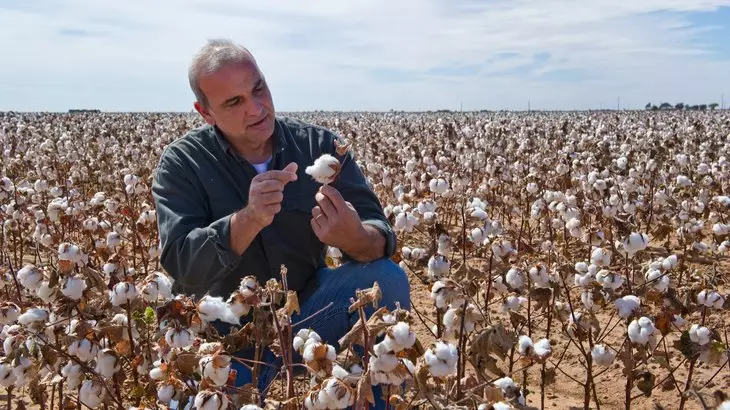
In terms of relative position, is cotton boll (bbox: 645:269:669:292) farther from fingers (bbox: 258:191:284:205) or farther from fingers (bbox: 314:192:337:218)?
fingers (bbox: 258:191:284:205)

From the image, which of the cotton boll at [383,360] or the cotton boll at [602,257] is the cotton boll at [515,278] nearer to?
the cotton boll at [602,257]

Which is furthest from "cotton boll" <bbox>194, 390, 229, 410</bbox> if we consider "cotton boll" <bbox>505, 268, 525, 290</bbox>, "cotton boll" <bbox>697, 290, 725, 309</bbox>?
"cotton boll" <bbox>697, 290, 725, 309</bbox>

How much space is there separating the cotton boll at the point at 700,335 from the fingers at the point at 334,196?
140cm

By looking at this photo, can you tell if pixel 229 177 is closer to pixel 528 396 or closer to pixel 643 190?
pixel 528 396

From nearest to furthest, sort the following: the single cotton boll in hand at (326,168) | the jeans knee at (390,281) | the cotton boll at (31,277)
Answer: the single cotton boll in hand at (326,168) < the cotton boll at (31,277) < the jeans knee at (390,281)

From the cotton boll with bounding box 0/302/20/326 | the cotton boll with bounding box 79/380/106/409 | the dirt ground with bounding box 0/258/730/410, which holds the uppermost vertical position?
the cotton boll with bounding box 0/302/20/326

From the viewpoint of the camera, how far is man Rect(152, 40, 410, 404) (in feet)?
9.62

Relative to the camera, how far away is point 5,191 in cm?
516

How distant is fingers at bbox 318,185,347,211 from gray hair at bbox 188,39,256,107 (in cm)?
83

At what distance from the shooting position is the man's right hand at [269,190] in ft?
8.52

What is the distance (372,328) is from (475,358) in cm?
74

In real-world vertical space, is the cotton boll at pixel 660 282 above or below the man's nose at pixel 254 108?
below

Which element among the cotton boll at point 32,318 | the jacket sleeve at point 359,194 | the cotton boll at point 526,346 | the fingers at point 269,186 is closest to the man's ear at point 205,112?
the jacket sleeve at point 359,194

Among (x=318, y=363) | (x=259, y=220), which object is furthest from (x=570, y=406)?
(x=318, y=363)
